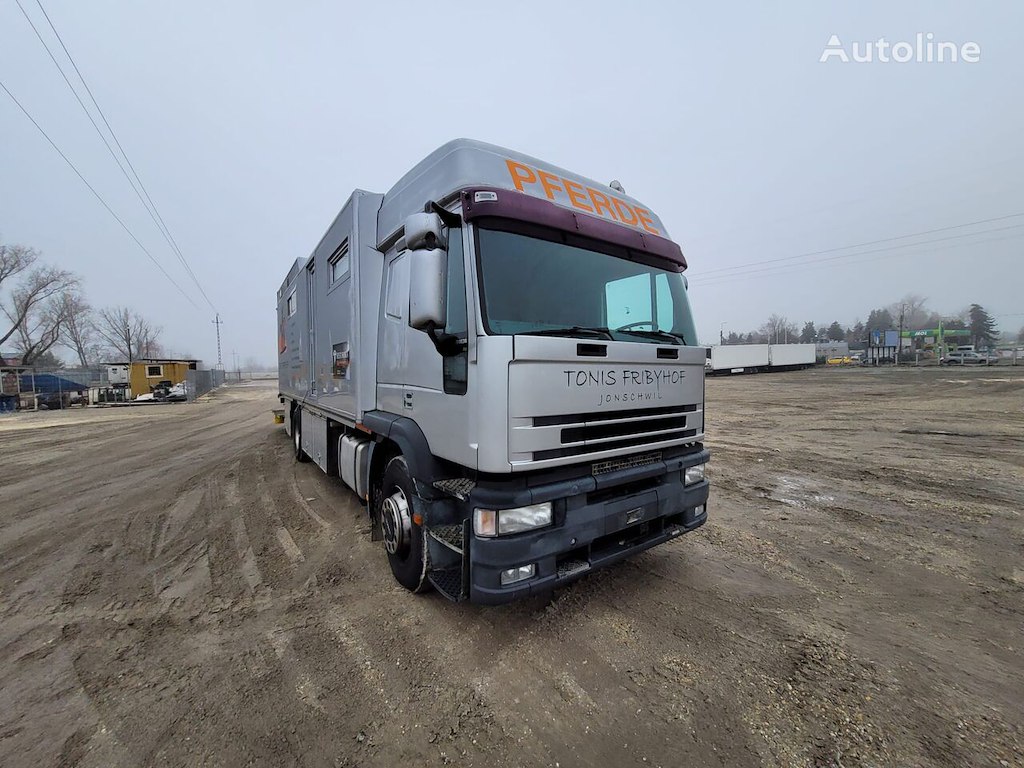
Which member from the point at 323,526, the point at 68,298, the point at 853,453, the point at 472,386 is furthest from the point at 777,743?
the point at 68,298

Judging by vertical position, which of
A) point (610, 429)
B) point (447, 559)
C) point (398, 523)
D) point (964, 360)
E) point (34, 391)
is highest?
point (964, 360)

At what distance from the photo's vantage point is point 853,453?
7953mm

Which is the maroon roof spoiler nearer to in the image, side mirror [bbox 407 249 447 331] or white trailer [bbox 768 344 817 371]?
side mirror [bbox 407 249 447 331]

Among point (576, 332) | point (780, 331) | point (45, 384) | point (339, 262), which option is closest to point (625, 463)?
point (576, 332)

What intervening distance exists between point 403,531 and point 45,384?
3672cm

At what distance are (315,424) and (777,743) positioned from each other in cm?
627

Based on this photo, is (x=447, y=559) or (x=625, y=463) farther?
(x=625, y=463)

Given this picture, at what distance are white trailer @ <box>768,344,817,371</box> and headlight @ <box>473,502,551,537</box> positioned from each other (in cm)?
5305

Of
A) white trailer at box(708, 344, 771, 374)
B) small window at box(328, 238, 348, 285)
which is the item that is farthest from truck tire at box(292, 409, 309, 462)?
white trailer at box(708, 344, 771, 374)

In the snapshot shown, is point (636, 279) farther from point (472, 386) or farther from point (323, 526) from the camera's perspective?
point (323, 526)

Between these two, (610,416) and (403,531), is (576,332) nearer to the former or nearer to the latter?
(610,416)

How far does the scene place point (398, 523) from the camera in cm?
321

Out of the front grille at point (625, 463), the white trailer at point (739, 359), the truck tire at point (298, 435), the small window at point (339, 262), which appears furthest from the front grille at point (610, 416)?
the white trailer at point (739, 359)

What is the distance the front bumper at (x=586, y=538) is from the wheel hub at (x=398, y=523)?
85cm
